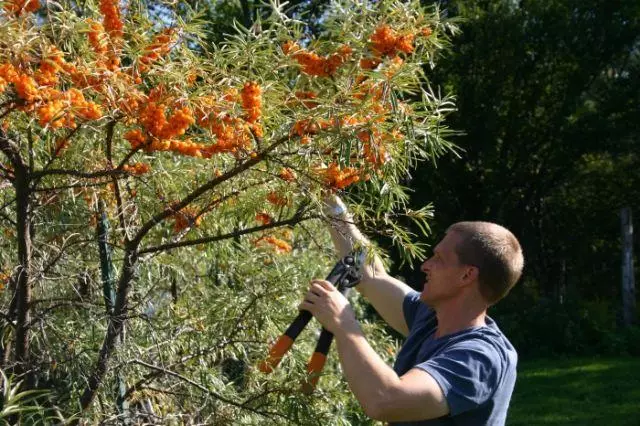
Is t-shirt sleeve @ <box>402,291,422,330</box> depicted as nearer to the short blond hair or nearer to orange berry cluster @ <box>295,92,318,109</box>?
the short blond hair

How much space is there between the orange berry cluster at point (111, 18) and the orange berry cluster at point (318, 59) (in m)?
0.45

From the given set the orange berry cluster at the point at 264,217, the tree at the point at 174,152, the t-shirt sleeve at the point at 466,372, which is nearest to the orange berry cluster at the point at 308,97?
the tree at the point at 174,152

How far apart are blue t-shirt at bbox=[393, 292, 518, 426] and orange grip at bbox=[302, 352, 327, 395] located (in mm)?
235

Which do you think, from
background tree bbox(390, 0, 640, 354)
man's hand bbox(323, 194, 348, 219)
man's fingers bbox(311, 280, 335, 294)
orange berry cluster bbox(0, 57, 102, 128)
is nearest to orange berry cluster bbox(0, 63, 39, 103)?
orange berry cluster bbox(0, 57, 102, 128)

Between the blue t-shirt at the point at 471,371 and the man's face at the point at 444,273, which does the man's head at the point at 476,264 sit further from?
the blue t-shirt at the point at 471,371

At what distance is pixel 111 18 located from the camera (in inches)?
95.1

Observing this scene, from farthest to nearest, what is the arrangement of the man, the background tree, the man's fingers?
1. the background tree
2. the man's fingers
3. the man

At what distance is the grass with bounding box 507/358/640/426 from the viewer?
314 inches

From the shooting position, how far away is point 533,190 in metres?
15.8

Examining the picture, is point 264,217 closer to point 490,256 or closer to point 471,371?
point 490,256

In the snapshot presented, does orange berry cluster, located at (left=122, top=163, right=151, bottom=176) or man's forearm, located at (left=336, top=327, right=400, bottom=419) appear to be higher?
orange berry cluster, located at (left=122, top=163, right=151, bottom=176)

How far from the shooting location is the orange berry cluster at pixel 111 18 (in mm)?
2402

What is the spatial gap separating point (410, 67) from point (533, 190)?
45.3ft

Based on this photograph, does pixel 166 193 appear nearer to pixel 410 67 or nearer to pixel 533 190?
pixel 410 67
